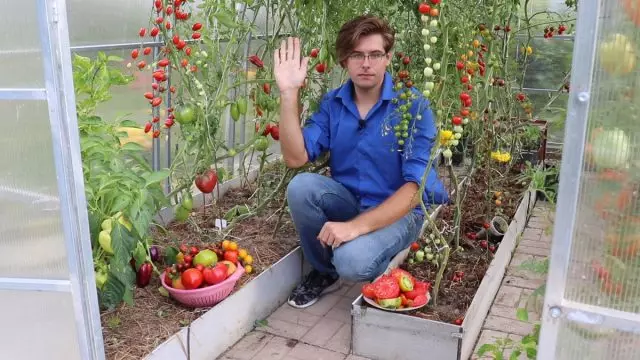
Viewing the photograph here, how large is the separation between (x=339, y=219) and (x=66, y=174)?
1.27 meters

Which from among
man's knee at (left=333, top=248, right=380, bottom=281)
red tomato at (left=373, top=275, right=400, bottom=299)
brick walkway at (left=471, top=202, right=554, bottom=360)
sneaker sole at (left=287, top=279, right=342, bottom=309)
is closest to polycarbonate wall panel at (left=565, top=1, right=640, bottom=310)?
brick walkway at (left=471, top=202, right=554, bottom=360)

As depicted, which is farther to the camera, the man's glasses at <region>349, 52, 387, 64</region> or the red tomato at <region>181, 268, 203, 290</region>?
the man's glasses at <region>349, 52, 387, 64</region>

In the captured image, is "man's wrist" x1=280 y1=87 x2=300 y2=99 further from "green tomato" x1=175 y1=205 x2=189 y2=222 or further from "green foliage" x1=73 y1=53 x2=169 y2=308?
"green tomato" x1=175 y1=205 x2=189 y2=222

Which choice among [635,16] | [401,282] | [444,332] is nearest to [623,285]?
[635,16]

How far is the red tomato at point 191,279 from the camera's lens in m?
A: 2.22

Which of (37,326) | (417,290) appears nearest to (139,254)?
(37,326)

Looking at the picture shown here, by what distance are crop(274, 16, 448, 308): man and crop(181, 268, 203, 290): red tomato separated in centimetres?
46

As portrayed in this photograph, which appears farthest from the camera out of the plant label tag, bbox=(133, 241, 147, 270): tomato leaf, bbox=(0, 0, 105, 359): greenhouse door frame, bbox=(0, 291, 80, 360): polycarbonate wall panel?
the plant label tag

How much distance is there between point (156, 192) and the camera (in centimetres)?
218

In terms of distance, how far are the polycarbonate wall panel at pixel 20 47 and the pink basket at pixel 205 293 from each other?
0.95 meters

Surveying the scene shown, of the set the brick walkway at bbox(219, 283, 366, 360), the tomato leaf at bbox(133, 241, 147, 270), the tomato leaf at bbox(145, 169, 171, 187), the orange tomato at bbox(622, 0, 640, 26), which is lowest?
the brick walkway at bbox(219, 283, 366, 360)

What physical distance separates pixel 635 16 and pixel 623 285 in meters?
0.48

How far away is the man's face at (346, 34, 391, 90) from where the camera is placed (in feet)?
7.66

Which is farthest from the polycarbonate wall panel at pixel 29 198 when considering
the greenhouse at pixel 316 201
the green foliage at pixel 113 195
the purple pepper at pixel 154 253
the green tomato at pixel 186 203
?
the green tomato at pixel 186 203
